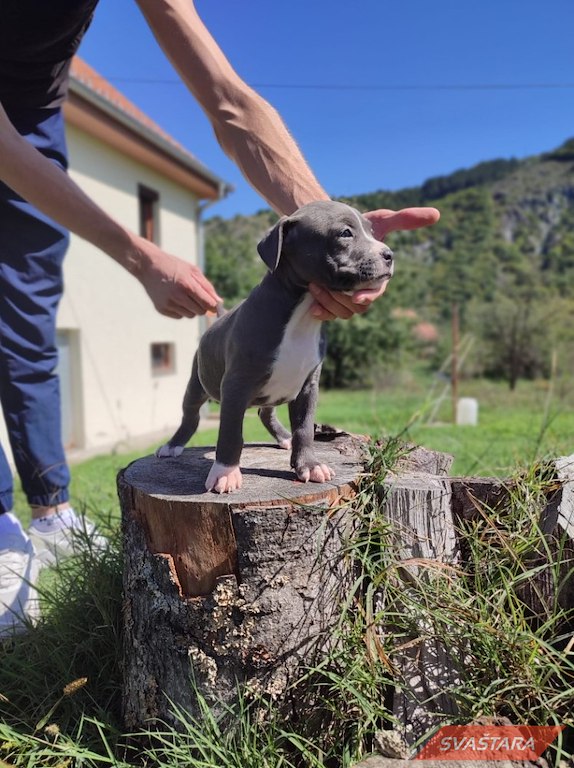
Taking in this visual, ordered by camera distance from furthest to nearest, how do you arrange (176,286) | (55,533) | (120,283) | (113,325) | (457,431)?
(120,283) < (113,325) < (457,431) < (55,533) < (176,286)

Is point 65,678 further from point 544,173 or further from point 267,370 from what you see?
point 544,173

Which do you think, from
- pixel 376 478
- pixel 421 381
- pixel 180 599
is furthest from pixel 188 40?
pixel 421 381

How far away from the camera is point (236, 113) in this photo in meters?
2.00

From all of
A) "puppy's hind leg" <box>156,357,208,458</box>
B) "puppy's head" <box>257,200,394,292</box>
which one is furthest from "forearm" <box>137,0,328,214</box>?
"puppy's hind leg" <box>156,357,208,458</box>

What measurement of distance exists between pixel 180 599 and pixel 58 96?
2437 mm

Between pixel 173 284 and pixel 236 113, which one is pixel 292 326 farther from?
pixel 236 113

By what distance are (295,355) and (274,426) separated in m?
0.63

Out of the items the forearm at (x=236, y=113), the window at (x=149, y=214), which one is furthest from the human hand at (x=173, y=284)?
the window at (x=149, y=214)

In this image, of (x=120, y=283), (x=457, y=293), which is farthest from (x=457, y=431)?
(x=457, y=293)

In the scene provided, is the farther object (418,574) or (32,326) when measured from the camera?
(32,326)

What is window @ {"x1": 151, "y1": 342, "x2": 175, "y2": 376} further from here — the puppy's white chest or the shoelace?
the puppy's white chest

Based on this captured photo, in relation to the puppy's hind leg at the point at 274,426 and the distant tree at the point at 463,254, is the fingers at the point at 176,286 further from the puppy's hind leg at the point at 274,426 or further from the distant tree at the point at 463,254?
the distant tree at the point at 463,254

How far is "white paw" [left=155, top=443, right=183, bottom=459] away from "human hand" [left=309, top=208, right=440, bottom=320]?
33.4 inches

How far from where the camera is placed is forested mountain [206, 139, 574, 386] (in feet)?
66.4
